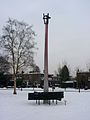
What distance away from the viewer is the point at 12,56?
1758 inches

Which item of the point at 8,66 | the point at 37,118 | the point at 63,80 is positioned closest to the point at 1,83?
the point at 63,80

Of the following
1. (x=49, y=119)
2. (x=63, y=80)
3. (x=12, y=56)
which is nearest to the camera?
(x=49, y=119)

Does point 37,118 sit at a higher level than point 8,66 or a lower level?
lower

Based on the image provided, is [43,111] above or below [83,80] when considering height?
below

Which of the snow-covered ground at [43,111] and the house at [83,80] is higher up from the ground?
the house at [83,80]

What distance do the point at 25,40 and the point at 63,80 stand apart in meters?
52.6

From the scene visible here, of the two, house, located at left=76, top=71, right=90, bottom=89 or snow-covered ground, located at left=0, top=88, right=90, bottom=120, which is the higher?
house, located at left=76, top=71, right=90, bottom=89

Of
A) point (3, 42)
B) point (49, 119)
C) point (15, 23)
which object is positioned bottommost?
point (49, 119)

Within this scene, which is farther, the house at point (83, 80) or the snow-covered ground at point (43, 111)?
the house at point (83, 80)

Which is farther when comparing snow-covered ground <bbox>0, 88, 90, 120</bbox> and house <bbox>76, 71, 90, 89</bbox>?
house <bbox>76, 71, 90, 89</bbox>

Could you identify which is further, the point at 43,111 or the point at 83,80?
the point at 83,80

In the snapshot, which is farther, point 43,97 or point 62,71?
point 62,71

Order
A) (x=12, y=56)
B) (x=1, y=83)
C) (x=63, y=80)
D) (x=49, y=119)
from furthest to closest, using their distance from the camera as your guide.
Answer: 1. (x=63, y=80)
2. (x=1, y=83)
3. (x=12, y=56)
4. (x=49, y=119)

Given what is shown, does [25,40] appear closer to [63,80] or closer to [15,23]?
[15,23]
